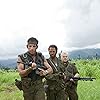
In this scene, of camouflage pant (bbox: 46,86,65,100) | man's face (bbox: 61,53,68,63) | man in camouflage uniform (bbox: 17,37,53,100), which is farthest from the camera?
man's face (bbox: 61,53,68,63)

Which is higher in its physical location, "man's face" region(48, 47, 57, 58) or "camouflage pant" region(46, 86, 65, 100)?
"man's face" region(48, 47, 57, 58)

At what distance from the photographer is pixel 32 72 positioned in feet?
25.0

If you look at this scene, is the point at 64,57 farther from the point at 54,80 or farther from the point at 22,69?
the point at 22,69

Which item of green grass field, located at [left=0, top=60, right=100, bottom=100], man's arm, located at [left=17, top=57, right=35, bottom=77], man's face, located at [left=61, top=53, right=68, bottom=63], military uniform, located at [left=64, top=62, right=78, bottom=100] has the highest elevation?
man's face, located at [left=61, top=53, right=68, bottom=63]

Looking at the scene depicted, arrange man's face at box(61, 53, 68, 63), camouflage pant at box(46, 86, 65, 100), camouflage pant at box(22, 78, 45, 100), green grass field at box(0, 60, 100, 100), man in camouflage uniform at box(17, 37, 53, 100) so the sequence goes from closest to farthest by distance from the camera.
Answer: man in camouflage uniform at box(17, 37, 53, 100), camouflage pant at box(22, 78, 45, 100), camouflage pant at box(46, 86, 65, 100), man's face at box(61, 53, 68, 63), green grass field at box(0, 60, 100, 100)

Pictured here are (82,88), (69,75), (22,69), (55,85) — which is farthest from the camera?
(82,88)

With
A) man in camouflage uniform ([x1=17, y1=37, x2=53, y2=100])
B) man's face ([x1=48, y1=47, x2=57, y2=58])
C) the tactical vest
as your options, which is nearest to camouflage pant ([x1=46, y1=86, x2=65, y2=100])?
man's face ([x1=48, y1=47, x2=57, y2=58])

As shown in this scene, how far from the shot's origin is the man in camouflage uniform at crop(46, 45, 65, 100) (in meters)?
8.70

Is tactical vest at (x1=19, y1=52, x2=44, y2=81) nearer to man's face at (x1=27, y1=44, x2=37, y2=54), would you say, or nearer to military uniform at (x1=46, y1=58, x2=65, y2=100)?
man's face at (x1=27, y1=44, x2=37, y2=54)

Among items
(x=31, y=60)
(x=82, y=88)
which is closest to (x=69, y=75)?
(x=31, y=60)

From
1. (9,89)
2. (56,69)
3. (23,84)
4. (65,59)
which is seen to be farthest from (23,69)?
(9,89)

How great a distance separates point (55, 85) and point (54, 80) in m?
0.14

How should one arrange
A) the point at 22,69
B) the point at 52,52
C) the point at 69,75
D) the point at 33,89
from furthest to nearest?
the point at 69,75 < the point at 52,52 < the point at 33,89 < the point at 22,69

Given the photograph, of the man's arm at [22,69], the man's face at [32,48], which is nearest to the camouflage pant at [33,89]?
the man's arm at [22,69]
